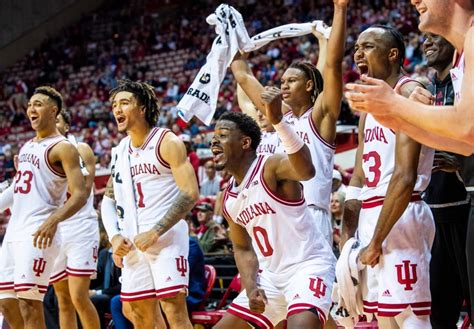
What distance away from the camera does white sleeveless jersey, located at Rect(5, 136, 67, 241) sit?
6789 mm

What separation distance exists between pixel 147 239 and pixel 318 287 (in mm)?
1582

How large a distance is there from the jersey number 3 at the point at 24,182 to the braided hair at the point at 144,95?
109 cm

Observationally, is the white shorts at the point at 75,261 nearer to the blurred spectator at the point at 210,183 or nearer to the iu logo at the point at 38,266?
the iu logo at the point at 38,266

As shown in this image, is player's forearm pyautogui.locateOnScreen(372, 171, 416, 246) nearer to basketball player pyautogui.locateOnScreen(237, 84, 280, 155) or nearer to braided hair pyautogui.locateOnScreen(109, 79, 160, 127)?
basketball player pyautogui.locateOnScreen(237, 84, 280, 155)

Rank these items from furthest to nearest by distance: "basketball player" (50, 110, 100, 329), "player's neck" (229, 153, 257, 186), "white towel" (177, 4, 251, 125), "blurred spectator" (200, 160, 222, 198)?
"blurred spectator" (200, 160, 222, 198) → "basketball player" (50, 110, 100, 329) → "white towel" (177, 4, 251, 125) → "player's neck" (229, 153, 257, 186)

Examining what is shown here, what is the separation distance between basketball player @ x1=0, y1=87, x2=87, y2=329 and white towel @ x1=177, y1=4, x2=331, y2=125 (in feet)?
3.78

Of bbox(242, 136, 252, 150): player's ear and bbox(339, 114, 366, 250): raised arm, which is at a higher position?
bbox(242, 136, 252, 150): player's ear

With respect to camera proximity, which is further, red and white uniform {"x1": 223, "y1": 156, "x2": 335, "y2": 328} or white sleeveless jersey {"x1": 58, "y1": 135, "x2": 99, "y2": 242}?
white sleeveless jersey {"x1": 58, "y1": 135, "x2": 99, "y2": 242}

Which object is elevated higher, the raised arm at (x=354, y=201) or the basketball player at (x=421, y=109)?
the basketball player at (x=421, y=109)

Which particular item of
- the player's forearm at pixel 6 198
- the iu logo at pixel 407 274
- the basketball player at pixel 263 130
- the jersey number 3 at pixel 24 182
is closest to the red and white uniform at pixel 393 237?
the iu logo at pixel 407 274

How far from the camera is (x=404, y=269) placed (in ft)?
14.5

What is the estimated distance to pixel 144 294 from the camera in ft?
19.5

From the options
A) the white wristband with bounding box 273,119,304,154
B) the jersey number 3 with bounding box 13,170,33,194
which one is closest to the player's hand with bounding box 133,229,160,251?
the jersey number 3 with bounding box 13,170,33,194

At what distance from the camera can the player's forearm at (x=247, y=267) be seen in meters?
4.78
